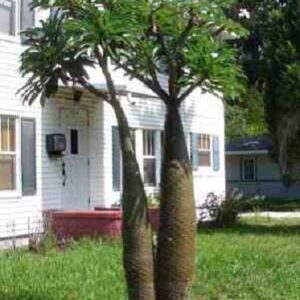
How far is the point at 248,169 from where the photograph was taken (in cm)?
4584

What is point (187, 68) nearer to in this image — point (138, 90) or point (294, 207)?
point (138, 90)

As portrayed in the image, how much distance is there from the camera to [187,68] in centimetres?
675

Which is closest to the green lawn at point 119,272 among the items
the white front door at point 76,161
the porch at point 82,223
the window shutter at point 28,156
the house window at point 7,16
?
the porch at point 82,223

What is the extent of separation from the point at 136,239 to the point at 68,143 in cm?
1162

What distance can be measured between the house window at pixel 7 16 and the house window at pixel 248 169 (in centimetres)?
3057

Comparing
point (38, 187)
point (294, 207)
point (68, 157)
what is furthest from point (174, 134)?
point (294, 207)

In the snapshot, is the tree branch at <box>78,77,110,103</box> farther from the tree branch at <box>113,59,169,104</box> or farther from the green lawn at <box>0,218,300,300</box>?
the green lawn at <box>0,218,300,300</box>

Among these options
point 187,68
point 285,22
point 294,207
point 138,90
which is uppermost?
point 285,22

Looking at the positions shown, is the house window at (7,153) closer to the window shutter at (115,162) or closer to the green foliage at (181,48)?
the window shutter at (115,162)

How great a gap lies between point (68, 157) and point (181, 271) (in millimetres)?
11617

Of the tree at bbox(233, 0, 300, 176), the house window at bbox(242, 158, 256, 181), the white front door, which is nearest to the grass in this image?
the house window at bbox(242, 158, 256, 181)

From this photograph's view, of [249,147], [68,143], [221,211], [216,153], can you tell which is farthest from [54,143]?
[249,147]

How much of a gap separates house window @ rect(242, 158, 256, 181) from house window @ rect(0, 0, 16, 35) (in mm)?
30570

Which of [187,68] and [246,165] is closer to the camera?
[187,68]
